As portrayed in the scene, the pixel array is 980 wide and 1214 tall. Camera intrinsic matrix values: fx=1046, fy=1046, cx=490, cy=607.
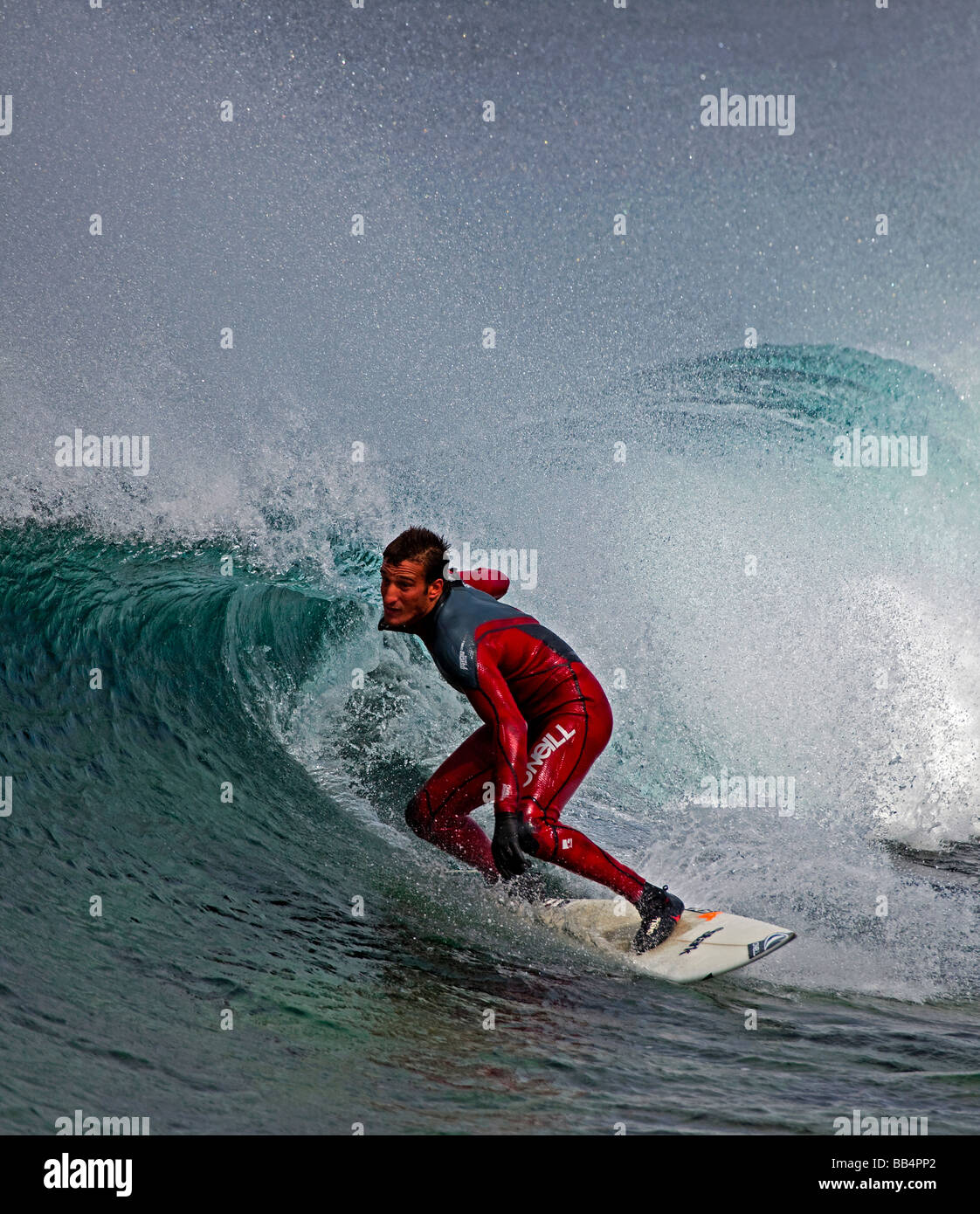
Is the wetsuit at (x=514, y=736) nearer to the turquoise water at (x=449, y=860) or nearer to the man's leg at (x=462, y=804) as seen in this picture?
the man's leg at (x=462, y=804)

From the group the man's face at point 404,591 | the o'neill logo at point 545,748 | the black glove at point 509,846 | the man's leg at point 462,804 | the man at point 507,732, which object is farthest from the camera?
the man's leg at point 462,804

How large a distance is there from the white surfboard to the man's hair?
1.41m

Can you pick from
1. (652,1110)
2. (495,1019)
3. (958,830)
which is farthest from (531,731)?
(958,830)

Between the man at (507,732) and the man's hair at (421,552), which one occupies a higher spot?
the man's hair at (421,552)

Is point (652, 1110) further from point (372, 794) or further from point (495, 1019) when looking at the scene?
point (372, 794)

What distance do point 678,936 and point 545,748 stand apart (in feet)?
2.86

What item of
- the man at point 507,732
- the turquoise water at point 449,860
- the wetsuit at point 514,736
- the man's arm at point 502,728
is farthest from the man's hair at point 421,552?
the turquoise water at point 449,860

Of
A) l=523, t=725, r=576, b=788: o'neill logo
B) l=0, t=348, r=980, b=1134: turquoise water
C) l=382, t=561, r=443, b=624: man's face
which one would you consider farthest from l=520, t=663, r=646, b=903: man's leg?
l=382, t=561, r=443, b=624: man's face

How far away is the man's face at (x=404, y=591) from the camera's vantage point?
3928 millimetres

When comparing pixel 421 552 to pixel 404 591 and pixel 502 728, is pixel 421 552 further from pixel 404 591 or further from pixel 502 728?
pixel 502 728

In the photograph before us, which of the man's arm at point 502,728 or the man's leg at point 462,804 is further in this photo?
the man's leg at point 462,804

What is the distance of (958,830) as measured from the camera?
676cm
